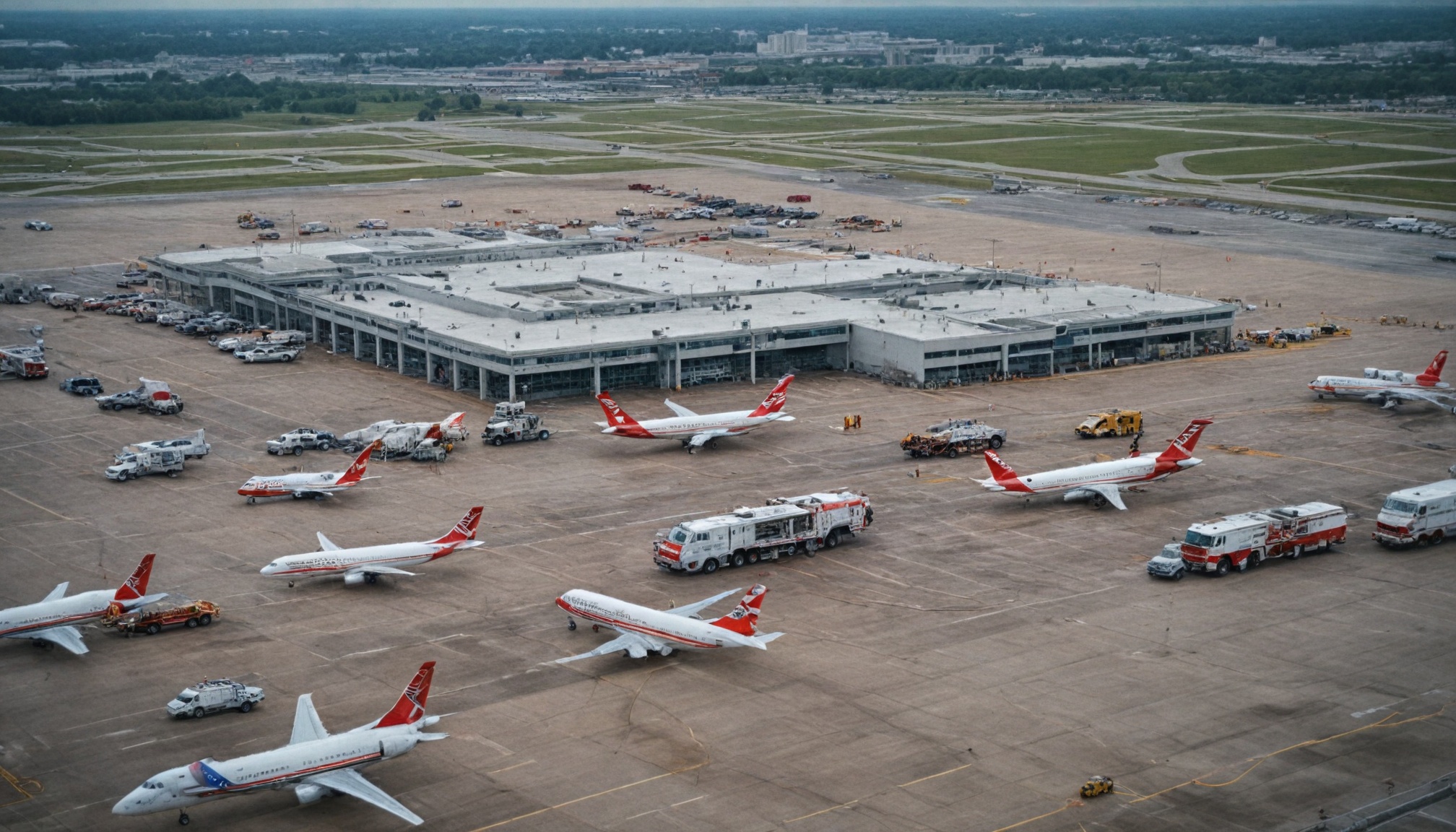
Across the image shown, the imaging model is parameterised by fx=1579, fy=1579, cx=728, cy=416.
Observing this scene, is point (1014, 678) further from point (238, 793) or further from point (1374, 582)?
point (238, 793)

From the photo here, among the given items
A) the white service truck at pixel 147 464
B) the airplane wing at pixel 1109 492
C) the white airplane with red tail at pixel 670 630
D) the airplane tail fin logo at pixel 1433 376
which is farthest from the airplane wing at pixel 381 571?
the airplane tail fin logo at pixel 1433 376

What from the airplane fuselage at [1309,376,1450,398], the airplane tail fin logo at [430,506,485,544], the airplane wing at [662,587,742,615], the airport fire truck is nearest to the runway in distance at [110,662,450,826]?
the airplane wing at [662,587,742,615]

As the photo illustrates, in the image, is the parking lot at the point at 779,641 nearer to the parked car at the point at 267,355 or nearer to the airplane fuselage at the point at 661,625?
the airplane fuselage at the point at 661,625

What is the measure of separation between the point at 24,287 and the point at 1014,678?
135 metres

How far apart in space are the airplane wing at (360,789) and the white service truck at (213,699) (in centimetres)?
905

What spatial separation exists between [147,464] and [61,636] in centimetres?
3002

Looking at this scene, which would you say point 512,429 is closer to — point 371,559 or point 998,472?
point 371,559

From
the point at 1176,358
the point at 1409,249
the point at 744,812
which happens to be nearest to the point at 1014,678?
the point at 744,812

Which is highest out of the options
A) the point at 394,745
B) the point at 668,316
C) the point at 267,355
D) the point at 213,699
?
the point at 668,316

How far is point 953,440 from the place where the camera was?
103375 millimetres

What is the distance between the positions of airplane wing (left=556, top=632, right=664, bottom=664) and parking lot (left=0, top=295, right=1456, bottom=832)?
0.80m

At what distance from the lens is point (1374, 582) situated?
260 feet

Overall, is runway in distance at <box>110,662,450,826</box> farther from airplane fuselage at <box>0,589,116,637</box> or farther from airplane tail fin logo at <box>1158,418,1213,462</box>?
airplane tail fin logo at <box>1158,418,1213,462</box>

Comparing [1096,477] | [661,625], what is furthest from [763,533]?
[1096,477]
